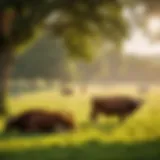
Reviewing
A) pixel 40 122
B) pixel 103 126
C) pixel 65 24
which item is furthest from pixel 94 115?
pixel 65 24

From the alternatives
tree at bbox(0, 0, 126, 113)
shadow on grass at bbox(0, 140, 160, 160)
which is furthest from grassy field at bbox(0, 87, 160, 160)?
tree at bbox(0, 0, 126, 113)

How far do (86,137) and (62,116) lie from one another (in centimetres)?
11

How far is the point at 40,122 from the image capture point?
138 cm

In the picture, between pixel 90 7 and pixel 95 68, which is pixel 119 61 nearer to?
pixel 95 68

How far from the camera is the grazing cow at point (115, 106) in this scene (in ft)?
4.45

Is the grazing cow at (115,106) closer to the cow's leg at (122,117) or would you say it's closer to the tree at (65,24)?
the cow's leg at (122,117)

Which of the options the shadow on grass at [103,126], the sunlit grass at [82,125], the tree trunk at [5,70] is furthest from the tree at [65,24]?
the shadow on grass at [103,126]

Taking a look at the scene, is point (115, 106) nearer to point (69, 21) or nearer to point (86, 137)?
point (86, 137)

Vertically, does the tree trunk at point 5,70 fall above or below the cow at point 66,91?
above

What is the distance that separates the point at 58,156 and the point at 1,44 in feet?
1.44

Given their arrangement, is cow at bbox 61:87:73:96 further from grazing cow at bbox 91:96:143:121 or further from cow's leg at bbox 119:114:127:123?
cow's leg at bbox 119:114:127:123

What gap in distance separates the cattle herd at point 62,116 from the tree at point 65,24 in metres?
0.08

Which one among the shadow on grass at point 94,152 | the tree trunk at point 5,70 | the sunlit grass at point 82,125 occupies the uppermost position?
the tree trunk at point 5,70

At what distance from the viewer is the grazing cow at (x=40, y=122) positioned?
53.8 inches
